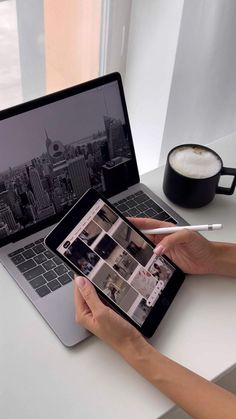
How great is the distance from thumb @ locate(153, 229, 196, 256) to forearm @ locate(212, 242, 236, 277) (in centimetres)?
6

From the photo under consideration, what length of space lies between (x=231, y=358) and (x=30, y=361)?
298mm

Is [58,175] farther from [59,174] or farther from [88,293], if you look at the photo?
[88,293]

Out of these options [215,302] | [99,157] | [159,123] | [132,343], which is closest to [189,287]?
[215,302]

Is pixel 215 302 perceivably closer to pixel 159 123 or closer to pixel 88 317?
pixel 88 317

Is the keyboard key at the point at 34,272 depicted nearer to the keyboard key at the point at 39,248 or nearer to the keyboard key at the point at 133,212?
the keyboard key at the point at 39,248

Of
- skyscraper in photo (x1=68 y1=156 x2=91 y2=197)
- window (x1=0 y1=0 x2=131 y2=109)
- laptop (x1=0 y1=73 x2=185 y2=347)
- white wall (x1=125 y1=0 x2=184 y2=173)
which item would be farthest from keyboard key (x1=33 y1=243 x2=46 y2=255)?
white wall (x1=125 y1=0 x2=184 y2=173)

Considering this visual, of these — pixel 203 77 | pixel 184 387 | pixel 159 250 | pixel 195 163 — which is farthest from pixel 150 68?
pixel 184 387

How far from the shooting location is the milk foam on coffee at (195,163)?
954mm

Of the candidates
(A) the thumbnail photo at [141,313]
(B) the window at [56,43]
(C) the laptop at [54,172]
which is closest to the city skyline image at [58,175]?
(C) the laptop at [54,172]

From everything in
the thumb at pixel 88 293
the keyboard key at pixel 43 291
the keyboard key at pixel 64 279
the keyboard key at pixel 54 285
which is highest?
the thumb at pixel 88 293

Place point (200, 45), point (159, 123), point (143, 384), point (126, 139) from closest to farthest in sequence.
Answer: point (143, 384)
point (126, 139)
point (200, 45)
point (159, 123)

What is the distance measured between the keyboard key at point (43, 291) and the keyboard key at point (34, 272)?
25mm

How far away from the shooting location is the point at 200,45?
4.10 feet

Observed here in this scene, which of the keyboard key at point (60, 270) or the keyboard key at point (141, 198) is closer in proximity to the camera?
the keyboard key at point (60, 270)
